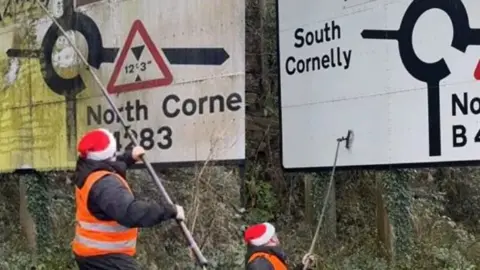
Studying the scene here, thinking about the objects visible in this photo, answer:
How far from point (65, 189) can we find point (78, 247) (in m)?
8.04

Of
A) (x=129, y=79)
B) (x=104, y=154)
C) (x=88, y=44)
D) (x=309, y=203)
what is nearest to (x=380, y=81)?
(x=104, y=154)

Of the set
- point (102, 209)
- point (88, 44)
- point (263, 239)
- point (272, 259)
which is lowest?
point (272, 259)

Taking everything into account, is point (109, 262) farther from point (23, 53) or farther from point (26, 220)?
point (26, 220)

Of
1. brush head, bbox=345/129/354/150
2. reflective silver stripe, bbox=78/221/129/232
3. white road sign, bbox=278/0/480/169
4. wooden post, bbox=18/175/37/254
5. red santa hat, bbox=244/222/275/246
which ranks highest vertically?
white road sign, bbox=278/0/480/169

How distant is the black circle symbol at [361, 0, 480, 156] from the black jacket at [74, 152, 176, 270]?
2879 mm

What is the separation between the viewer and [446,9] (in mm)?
7414

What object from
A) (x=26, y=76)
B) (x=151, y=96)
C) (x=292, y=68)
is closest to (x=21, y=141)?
(x=26, y=76)

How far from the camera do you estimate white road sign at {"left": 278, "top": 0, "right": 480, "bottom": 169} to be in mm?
7285

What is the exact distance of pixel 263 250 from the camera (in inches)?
260

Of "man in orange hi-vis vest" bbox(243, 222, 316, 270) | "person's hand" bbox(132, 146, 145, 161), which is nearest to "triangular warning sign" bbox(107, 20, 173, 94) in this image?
"person's hand" bbox(132, 146, 145, 161)

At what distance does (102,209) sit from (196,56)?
408cm

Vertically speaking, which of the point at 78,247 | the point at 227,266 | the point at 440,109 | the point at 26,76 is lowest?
the point at 227,266

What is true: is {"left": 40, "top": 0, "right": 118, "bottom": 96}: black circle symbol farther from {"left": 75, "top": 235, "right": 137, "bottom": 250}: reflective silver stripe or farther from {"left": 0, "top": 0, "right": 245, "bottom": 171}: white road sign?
{"left": 75, "top": 235, "right": 137, "bottom": 250}: reflective silver stripe

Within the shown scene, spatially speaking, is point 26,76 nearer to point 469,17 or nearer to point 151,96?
point 151,96
